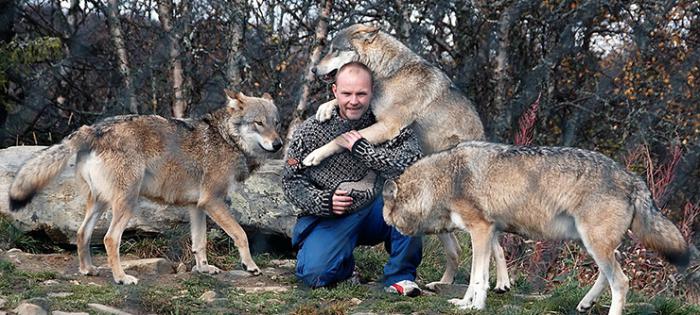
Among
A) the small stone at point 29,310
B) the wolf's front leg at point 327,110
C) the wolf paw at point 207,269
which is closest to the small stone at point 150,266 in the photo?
the wolf paw at point 207,269

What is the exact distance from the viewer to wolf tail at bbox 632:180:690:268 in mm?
3512

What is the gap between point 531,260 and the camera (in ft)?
17.9

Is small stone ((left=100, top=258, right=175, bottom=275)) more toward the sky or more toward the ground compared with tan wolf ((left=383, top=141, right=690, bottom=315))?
more toward the ground

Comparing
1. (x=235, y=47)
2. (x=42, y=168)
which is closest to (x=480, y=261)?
(x=42, y=168)

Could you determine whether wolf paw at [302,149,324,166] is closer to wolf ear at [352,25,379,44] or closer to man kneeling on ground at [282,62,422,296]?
man kneeling on ground at [282,62,422,296]

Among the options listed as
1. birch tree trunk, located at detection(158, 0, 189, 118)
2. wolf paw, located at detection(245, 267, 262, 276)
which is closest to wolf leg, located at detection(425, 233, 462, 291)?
wolf paw, located at detection(245, 267, 262, 276)

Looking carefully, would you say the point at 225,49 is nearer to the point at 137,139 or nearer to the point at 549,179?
Result: the point at 137,139

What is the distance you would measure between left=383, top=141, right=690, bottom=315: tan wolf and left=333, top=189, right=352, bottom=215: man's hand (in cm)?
26

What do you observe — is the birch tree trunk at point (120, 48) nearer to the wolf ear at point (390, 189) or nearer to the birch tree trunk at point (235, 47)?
the birch tree trunk at point (235, 47)

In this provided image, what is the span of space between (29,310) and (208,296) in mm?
834

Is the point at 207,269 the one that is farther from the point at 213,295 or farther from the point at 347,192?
the point at 347,192

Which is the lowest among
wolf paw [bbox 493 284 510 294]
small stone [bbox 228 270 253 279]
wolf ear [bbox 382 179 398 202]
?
small stone [bbox 228 270 253 279]

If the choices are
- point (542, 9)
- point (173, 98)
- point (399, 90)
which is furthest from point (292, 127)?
point (542, 9)

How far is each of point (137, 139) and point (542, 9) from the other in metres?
4.40
